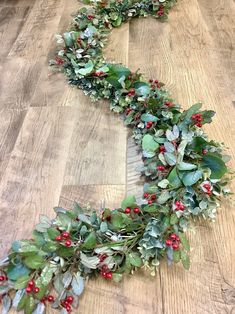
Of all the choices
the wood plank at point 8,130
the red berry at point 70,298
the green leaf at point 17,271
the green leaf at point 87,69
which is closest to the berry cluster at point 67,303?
the red berry at point 70,298

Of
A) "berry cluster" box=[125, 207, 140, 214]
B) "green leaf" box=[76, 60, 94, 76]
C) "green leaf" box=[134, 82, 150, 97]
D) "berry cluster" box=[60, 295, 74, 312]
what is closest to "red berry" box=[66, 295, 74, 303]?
"berry cluster" box=[60, 295, 74, 312]

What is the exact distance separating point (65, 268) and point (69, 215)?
12cm

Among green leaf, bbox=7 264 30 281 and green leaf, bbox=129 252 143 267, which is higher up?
green leaf, bbox=129 252 143 267

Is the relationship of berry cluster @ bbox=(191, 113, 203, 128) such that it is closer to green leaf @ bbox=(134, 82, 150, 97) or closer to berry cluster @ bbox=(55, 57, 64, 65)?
green leaf @ bbox=(134, 82, 150, 97)

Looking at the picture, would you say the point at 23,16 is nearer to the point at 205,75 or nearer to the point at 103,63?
the point at 103,63

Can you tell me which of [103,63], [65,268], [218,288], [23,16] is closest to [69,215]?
[65,268]

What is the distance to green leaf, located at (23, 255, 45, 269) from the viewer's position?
0.87 metres

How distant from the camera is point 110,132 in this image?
1.33 meters

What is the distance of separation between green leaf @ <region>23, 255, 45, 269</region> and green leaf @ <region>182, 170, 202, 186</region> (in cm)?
38

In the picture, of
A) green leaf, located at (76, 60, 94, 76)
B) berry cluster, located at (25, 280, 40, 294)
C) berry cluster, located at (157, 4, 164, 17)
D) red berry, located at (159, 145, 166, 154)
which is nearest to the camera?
berry cluster, located at (25, 280, 40, 294)

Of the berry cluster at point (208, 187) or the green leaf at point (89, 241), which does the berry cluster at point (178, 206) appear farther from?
the green leaf at point (89, 241)

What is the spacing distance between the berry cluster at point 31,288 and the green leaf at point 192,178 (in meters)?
0.41

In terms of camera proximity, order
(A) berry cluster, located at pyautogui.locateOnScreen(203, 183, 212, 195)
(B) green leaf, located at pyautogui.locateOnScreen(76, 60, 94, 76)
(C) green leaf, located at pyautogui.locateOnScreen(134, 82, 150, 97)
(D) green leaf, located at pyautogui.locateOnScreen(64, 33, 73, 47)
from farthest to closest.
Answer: (D) green leaf, located at pyautogui.locateOnScreen(64, 33, 73, 47), (B) green leaf, located at pyautogui.locateOnScreen(76, 60, 94, 76), (C) green leaf, located at pyautogui.locateOnScreen(134, 82, 150, 97), (A) berry cluster, located at pyautogui.locateOnScreen(203, 183, 212, 195)

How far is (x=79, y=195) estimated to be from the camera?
112 centimetres
